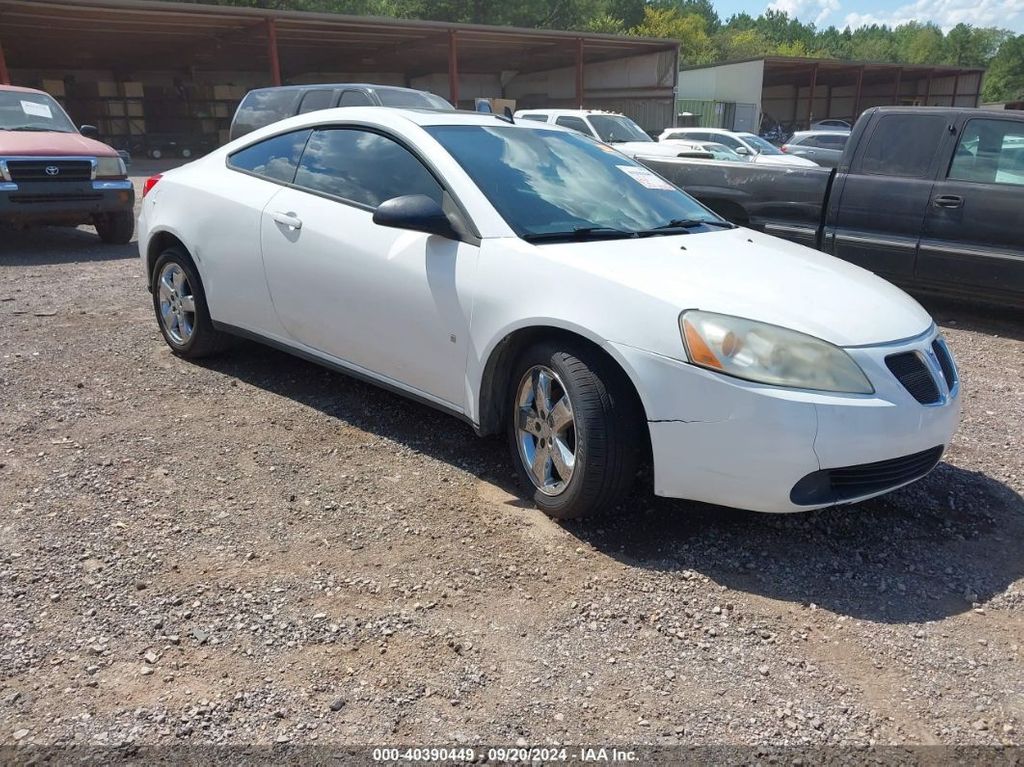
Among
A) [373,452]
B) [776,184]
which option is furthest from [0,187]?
[776,184]

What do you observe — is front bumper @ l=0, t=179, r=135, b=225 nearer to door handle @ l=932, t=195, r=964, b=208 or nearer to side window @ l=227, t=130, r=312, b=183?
side window @ l=227, t=130, r=312, b=183

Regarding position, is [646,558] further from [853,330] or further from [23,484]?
[23,484]

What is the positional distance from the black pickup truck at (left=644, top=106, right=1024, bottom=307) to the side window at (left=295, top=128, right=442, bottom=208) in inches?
175

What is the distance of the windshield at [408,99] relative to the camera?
37.3ft

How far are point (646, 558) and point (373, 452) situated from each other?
1519 millimetres

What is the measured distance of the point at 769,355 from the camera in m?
2.90

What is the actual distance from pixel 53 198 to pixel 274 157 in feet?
20.2

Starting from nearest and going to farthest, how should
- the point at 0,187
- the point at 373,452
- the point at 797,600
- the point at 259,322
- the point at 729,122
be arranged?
the point at 797,600 → the point at 373,452 → the point at 259,322 → the point at 0,187 → the point at 729,122

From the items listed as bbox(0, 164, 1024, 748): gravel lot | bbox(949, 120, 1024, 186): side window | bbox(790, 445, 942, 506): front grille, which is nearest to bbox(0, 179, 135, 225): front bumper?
bbox(0, 164, 1024, 748): gravel lot

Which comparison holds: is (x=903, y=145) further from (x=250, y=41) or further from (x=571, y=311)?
(x=250, y=41)

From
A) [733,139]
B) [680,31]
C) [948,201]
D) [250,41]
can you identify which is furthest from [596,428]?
[680,31]

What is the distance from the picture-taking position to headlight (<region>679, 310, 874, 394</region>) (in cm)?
288

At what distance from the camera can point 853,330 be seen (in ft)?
9.98

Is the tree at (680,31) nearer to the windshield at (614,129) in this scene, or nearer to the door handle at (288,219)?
the windshield at (614,129)
